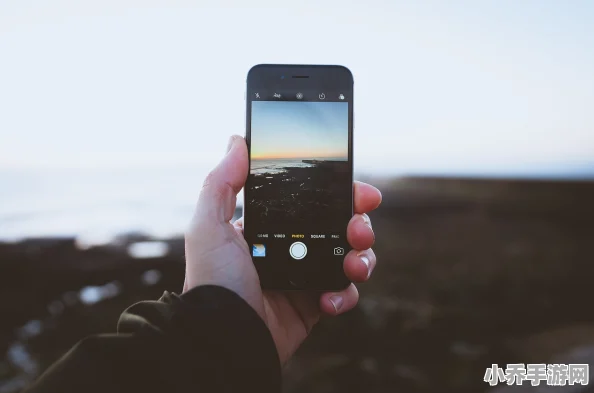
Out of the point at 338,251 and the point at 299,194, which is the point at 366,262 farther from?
the point at 299,194

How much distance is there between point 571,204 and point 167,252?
4789mm

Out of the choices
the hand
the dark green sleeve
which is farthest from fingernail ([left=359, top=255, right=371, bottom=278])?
the dark green sleeve

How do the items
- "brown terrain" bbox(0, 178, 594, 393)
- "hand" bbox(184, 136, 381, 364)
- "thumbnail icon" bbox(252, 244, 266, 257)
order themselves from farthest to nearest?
"brown terrain" bbox(0, 178, 594, 393) → "thumbnail icon" bbox(252, 244, 266, 257) → "hand" bbox(184, 136, 381, 364)

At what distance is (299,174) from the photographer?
116 cm

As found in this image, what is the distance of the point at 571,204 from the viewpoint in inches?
226

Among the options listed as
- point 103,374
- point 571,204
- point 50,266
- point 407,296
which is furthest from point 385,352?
point 571,204

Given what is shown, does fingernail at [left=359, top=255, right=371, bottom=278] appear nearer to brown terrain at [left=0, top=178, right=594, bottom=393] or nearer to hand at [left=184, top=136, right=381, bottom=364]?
hand at [left=184, top=136, right=381, bottom=364]

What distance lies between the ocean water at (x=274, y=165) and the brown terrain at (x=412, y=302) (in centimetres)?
173

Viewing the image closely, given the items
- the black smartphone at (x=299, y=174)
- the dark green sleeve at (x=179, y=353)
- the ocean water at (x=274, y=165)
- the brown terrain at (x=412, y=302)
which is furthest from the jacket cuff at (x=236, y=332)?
the brown terrain at (x=412, y=302)

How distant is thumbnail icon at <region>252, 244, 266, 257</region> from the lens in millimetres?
1122

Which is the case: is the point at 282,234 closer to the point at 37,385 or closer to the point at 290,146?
the point at 290,146

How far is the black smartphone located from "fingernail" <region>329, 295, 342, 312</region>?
0.09 ft

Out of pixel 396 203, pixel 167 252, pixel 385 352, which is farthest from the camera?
pixel 396 203

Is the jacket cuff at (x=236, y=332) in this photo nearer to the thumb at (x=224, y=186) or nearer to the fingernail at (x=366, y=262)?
the thumb at (x=224, y=186)
